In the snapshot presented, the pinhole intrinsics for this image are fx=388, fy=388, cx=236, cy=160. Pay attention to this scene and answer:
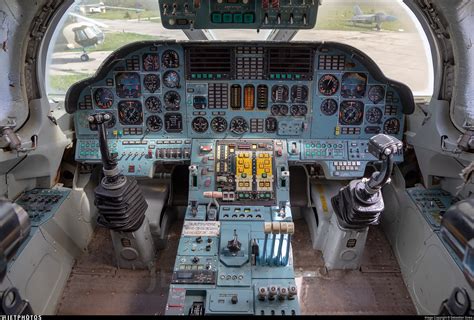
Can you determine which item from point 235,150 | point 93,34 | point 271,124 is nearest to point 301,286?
point 235,150

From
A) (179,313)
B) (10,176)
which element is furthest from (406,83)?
(10,176)

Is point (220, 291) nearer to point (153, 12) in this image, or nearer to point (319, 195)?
point (319, 195)

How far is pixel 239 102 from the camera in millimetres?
4590

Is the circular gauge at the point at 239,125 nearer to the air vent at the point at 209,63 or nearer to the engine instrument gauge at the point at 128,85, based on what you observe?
the air vent at the point at 209,63

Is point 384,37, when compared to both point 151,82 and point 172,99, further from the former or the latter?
point 151,82

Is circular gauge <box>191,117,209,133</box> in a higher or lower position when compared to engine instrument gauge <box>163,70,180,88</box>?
lower

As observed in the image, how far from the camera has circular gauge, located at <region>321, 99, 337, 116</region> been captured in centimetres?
457

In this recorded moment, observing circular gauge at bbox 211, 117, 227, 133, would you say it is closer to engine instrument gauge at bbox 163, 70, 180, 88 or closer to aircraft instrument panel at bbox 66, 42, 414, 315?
aircraft instrument panel at bbox 66, 42, 414, 315

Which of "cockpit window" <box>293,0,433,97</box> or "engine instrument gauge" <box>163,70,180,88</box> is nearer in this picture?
"cockpit window" <box>293,0,433,97</box>

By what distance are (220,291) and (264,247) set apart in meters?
0.51

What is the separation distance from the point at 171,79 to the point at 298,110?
5.03 ft

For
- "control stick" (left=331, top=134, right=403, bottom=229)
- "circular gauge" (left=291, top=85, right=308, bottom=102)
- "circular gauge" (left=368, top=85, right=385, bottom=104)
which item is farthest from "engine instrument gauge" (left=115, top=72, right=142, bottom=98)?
"circular gauge" (left=368, top=85, right=385, bottom=104)

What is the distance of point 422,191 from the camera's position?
4.15m

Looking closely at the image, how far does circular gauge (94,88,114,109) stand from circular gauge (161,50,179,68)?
737 millimetres
